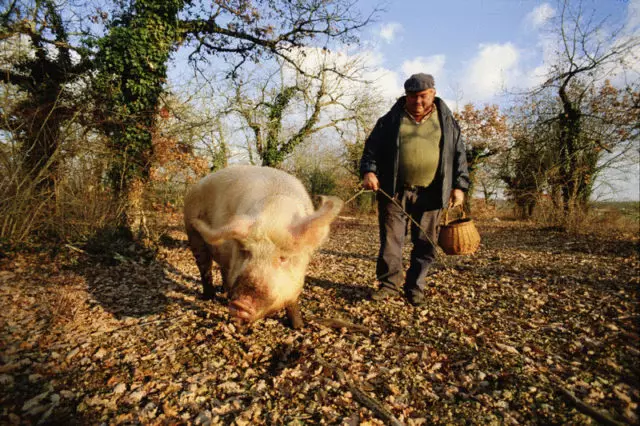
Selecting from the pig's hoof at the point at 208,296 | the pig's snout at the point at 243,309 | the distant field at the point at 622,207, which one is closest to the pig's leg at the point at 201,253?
the pig's hoof at the point at 208,296

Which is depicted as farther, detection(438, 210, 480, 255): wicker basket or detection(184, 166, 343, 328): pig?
detection(438, 210, 480, 255): wicker basket

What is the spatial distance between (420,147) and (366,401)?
2721 mm

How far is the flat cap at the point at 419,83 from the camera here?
3533 mm

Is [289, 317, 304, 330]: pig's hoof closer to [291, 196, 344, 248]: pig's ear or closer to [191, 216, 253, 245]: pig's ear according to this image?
[291, 196, 344, 248]: pig's ear

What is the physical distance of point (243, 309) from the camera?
2.44 metres

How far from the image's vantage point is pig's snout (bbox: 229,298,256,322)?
2.42 meters

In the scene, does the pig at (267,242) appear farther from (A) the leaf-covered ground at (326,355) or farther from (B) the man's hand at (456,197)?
(B) the man's hand at (456,197)

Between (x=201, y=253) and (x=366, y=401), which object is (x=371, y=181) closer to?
(x=366, y=401)

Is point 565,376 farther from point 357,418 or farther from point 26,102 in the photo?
point 26,102

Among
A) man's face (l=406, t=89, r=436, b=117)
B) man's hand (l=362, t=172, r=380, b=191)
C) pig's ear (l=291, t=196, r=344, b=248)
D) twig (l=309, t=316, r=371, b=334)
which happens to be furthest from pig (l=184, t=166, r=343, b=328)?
man's face (l=406, t=89, r=436, b=117)

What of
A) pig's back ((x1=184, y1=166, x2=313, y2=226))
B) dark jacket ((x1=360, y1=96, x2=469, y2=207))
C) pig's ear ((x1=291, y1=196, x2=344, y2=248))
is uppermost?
dark jacket ((x1=360, y1=96, x2=469, y2=207))

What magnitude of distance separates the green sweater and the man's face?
0.32 ft

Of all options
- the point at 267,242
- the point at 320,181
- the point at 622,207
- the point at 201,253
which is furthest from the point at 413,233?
the point at 320,181

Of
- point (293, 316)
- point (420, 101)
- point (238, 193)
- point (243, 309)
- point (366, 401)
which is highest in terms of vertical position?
point (420, 101)
